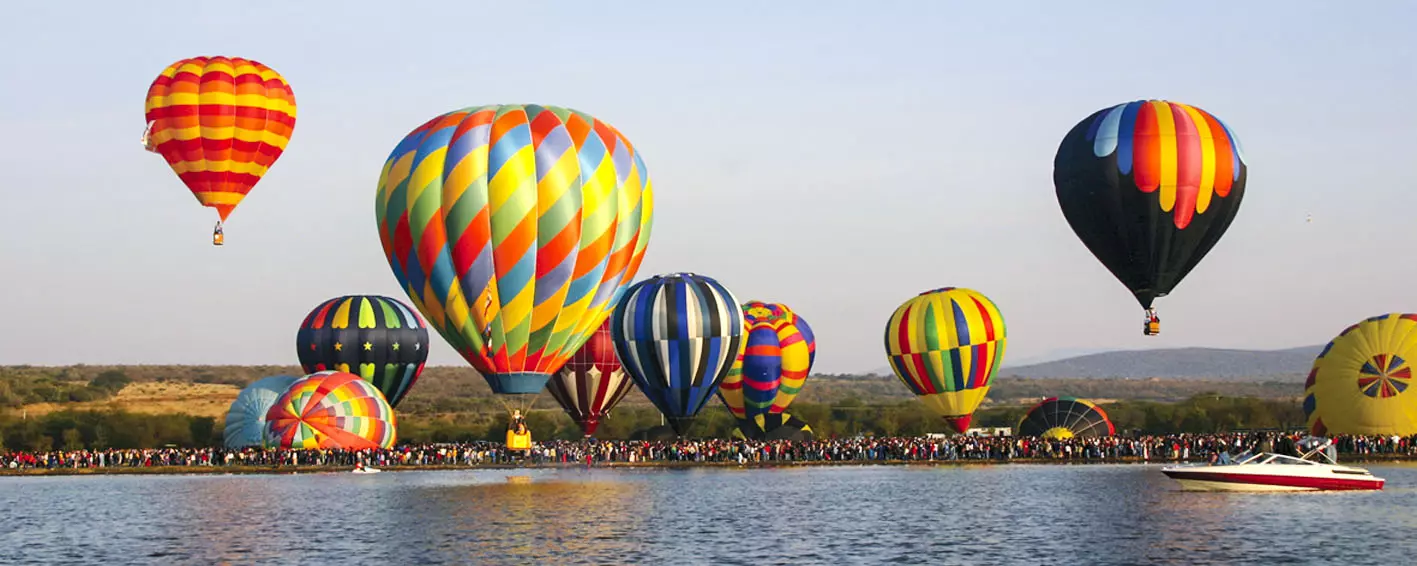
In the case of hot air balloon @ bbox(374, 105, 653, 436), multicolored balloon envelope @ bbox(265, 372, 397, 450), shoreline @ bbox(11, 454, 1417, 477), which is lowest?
shoreline @ bbox(11, 454, 1417, 477)

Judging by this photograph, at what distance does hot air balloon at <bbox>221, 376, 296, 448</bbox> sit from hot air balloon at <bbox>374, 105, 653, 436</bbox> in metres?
19.1

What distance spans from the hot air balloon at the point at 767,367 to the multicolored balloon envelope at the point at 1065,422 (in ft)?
39.8

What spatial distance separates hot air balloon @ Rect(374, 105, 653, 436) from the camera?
5294cm

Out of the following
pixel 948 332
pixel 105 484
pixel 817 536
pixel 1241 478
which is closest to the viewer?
pixel 817 536

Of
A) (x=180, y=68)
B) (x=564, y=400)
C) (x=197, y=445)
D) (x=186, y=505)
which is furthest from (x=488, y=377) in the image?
(x=197, y=445)

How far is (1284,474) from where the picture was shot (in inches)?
1802

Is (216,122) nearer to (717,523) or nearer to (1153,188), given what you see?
(717,523)

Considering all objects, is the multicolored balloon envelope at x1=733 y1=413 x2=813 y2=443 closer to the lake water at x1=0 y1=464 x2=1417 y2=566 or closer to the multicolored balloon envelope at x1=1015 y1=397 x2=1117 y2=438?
the multicolored balloon envelope at x1=1015 y1=397 x2=1117 y2=438

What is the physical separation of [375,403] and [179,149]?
1258 cm

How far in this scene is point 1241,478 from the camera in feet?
151

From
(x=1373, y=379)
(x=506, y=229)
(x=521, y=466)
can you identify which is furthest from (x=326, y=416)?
(x=1373, y=379)

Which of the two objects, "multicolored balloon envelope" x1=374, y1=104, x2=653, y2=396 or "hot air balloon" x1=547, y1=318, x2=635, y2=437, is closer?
"multicolored balloon envelope" x1=374, y1=104, x2=653, y2=396

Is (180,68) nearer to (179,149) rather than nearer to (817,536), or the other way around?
(179,149)

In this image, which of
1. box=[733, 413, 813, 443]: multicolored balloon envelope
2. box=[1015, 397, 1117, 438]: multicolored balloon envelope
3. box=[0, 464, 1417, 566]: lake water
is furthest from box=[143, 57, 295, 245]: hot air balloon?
box=[1015, 397, 1117, 438]: multicolored balloon envelope
